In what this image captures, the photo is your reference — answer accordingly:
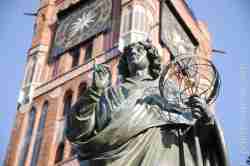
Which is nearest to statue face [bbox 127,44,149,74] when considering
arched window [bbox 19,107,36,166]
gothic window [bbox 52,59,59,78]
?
arched window [bbox 19,107,36,166]

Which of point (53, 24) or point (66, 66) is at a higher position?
point (53, 24)

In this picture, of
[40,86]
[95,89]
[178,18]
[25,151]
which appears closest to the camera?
[95,89]

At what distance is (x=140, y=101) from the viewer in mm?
2805

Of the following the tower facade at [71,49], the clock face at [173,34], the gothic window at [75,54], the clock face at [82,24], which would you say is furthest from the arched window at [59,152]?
the clock face at [173,34]

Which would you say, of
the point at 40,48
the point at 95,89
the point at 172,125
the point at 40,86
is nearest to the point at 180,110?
the point at 172,125

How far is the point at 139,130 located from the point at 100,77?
247 mm

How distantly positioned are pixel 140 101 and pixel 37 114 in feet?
69.1

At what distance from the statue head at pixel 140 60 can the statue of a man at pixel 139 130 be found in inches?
6.7

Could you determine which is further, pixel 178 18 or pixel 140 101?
pixel 178 18

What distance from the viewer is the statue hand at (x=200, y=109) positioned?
2699 mm

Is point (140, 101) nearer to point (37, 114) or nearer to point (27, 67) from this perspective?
point (37, 114)

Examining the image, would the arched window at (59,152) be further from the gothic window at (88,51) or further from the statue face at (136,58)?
the statue face at (136,58)

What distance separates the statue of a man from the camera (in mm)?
2641

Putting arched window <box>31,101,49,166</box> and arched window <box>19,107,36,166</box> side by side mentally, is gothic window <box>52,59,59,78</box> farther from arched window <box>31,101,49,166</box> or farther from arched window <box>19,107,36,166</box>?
arched window <box>19,107,36,166</box>
